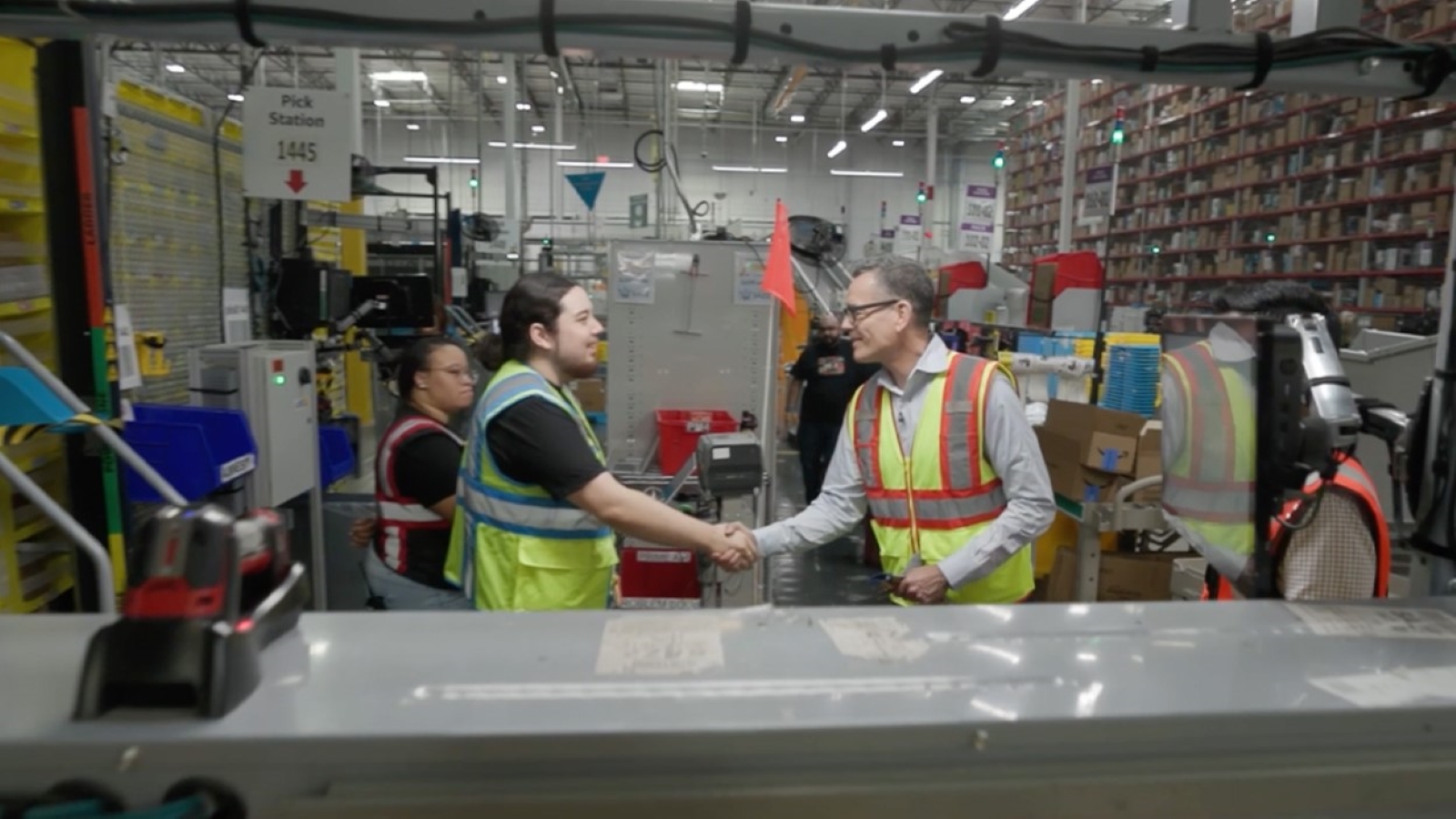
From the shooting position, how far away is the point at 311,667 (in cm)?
82

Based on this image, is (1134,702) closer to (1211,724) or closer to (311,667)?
(1211,724)

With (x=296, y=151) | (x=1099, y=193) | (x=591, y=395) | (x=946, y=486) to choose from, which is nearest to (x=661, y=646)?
(x=946, y=486)

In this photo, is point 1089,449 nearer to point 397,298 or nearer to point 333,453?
point 333,453

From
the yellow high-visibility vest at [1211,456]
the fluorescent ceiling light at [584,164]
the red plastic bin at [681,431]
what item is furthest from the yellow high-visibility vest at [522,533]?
the fluorescent ceiling light at [584,164]

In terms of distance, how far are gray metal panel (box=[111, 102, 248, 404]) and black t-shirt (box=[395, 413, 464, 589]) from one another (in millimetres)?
2173

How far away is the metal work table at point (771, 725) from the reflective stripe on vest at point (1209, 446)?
249 millimetres

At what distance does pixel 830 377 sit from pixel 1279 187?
6048 millimetres

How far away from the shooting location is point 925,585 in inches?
80.6

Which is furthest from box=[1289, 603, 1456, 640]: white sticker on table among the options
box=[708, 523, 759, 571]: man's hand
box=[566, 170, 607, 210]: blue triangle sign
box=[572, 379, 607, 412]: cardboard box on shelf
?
box=[566, 170, 607, 210]: blue triangle sign

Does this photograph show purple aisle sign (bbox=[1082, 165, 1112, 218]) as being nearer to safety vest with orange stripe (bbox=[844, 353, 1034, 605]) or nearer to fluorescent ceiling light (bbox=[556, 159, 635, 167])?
safety vest with orange stripe (bbox=[844, 353, 1034, 605])

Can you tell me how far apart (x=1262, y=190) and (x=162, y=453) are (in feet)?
33.4

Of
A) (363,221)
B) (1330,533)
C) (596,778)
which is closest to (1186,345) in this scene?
(1330,533)

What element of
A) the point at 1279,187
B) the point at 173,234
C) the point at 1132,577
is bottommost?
the point at 1132,577

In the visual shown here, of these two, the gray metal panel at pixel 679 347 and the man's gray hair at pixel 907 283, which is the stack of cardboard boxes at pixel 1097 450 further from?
the man's gray hair at pixel 907 283
